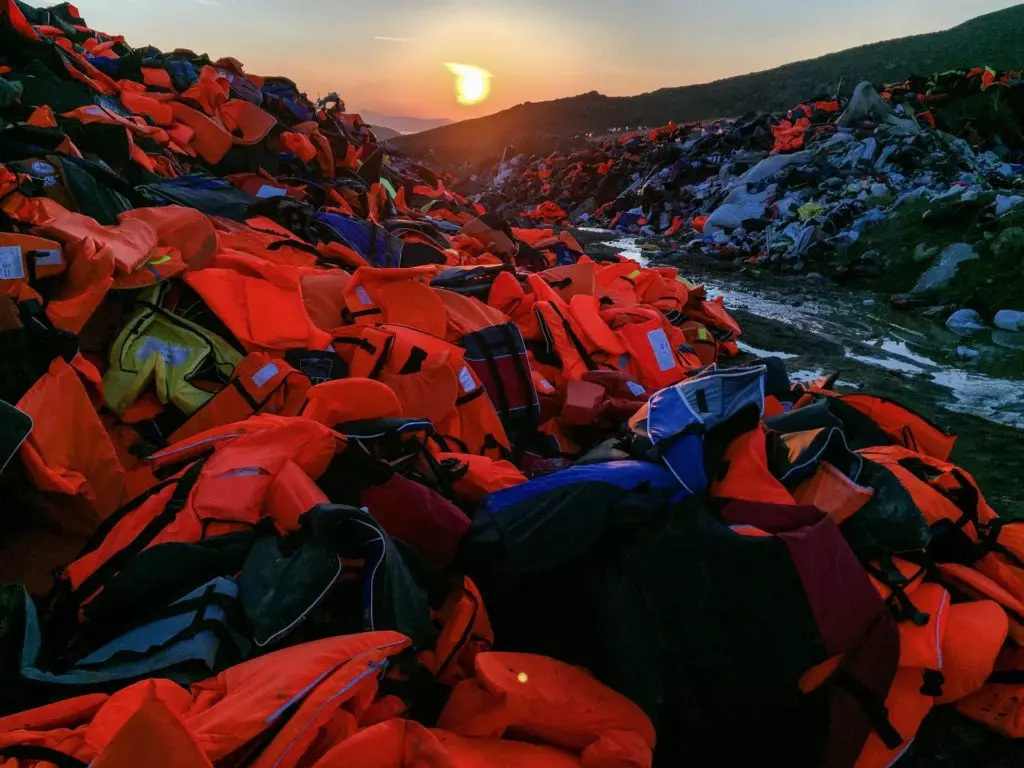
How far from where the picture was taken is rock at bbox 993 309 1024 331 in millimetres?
5590

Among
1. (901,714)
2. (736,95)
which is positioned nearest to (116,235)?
(901,714)

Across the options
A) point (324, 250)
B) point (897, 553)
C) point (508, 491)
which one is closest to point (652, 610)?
point (508, 491)

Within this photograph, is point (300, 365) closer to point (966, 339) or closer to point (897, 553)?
point (897, 553)

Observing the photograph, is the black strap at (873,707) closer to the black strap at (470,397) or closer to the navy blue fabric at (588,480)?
the navy blue fabric at (588,480)

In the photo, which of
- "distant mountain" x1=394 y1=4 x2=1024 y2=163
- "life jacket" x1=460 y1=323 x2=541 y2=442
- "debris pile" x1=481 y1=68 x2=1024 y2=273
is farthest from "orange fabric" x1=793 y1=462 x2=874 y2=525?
"distant mountain" x1=394 y1=4 x2=1024 y2=163

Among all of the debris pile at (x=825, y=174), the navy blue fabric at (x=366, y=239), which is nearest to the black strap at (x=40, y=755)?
the navy blue fabric at (x=366, y=239)

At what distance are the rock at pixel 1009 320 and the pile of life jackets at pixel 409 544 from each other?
3783 millimetres

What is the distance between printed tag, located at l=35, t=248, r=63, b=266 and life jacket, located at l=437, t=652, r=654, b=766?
2.18 meters

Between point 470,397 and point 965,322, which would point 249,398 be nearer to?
point 470,397

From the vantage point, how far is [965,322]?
5836 millimetres

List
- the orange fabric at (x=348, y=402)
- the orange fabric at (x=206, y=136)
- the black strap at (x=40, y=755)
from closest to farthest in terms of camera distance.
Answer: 1. the black strap at (x=40, y=755)
2. the orange fabric at (x=348, y=402)
3. the orange fabric at (x=206, y=136)

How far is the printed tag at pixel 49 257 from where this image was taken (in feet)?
7.73

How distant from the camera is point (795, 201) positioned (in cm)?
979

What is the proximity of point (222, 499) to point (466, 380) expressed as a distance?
120 cm
